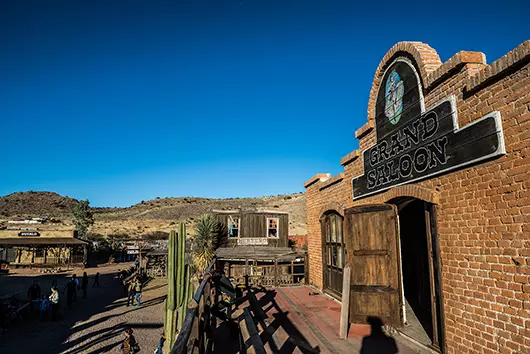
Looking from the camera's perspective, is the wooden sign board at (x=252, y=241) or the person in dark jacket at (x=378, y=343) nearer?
the person in dark jacket at (x=378, y=343)

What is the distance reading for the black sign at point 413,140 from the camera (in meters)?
4.50

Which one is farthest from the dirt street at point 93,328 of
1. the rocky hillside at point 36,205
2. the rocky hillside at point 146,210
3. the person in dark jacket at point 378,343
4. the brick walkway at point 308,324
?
the rocky hillside at point 36,205

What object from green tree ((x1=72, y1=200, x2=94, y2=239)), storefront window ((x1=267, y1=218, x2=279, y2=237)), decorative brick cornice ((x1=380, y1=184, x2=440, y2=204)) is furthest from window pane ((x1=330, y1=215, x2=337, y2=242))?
green tree ((x1=72, y1=200, x2=94, y2=239))

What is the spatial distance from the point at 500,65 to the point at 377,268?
404cm

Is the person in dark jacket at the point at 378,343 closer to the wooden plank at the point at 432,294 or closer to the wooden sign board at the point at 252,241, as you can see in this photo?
the wooden plank at the point at 432,294

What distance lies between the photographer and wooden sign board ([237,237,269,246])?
2523 centimetres

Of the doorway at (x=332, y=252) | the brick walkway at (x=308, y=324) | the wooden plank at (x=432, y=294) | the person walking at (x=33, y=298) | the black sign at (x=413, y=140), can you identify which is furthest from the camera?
the person walking at (x=33, y=298)

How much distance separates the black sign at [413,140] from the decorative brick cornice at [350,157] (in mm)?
382

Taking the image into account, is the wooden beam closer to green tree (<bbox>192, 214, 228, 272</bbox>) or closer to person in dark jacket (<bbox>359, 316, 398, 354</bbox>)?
person in dark jacket (<bbox>359, 316, 398, 354</bbox>)

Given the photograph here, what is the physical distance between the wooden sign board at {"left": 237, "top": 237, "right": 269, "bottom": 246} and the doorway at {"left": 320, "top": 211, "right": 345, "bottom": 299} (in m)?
15.0

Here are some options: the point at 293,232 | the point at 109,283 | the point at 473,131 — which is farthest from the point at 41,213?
the point at 473,131

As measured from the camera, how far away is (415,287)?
9.93 meters

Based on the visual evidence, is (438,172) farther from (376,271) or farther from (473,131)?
(376,271)

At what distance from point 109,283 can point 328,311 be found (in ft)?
71.1
